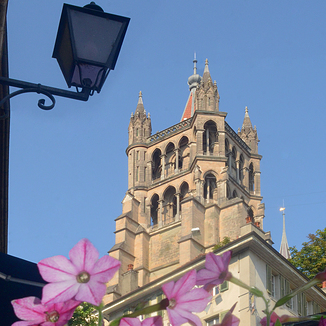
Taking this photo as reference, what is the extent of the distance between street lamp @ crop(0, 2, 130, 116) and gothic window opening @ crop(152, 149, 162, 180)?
202 feet

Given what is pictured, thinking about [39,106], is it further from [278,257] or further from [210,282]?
[278,257]

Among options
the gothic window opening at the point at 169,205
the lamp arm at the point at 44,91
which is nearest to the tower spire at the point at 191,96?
the gothic window opening at the point at 169,205

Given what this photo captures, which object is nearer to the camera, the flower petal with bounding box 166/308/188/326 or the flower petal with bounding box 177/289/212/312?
the flower petal with bounding box 166/308/188/326

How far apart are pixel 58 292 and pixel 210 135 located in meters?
63.3

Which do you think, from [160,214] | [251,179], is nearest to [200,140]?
[160,214]

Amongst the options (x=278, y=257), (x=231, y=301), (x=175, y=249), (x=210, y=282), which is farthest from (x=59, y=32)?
(x=175, y=249)

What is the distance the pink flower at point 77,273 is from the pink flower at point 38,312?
9cm

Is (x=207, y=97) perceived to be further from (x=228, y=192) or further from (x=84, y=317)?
(x=84, y=317)

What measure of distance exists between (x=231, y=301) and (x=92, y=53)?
26298 mm

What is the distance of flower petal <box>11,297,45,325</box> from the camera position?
1646 millimetres

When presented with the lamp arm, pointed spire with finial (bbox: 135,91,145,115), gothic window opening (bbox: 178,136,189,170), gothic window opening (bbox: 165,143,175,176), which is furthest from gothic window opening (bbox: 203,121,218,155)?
the lamp arm

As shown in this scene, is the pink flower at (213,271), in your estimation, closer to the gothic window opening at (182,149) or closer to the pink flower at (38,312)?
the pink flower at (38,312)

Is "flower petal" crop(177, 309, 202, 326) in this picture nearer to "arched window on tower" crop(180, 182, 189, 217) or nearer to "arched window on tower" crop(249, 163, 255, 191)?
"arched window on tower" crop(180, 182, 189, 217)

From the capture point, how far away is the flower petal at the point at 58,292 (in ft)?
5.02
